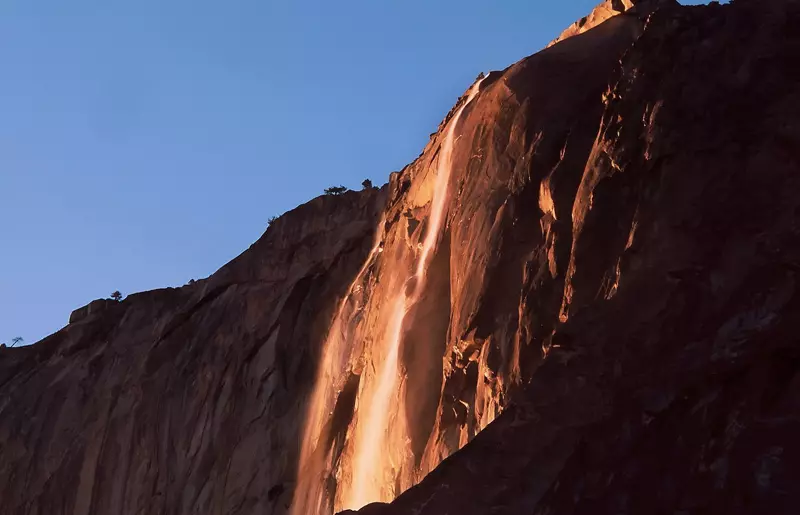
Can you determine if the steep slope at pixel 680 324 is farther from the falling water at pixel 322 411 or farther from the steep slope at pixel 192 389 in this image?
the steep slope at pixel 192 389

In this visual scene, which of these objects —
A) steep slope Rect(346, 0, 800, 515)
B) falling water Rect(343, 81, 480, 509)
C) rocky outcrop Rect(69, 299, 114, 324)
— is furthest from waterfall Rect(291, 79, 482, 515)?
rocky outcrop Rect(69, 299, 114, 324)

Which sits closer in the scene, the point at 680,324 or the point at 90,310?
the point at 680,324

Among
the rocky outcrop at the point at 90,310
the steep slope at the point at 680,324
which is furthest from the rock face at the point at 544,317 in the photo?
the rocky outcrop at the point at 90,310

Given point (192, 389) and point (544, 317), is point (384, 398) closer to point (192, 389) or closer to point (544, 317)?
point (544, 317)

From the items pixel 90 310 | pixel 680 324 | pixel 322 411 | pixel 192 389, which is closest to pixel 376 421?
pixel 322 411

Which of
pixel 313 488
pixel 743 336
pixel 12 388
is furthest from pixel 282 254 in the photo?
pixel 743 336
